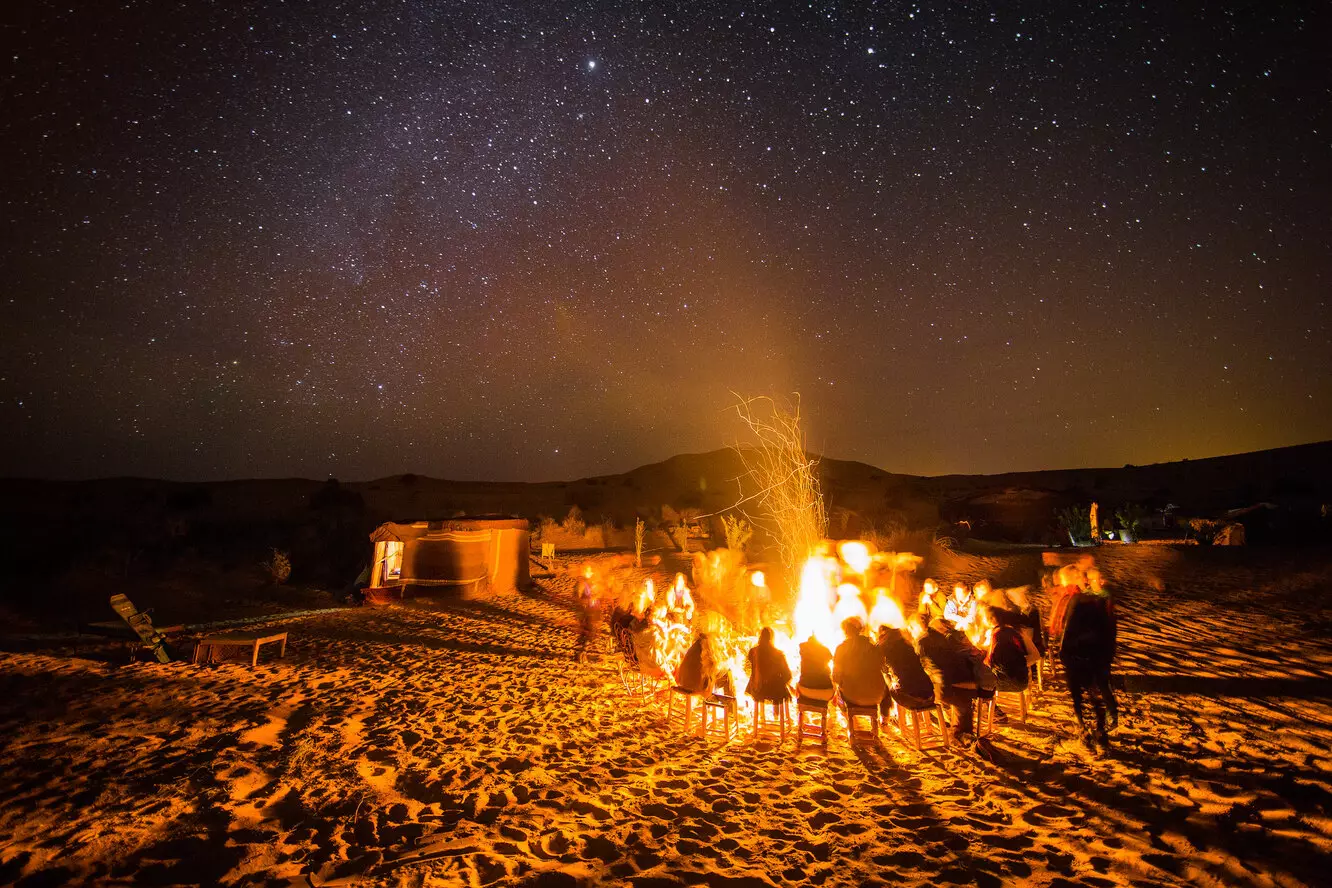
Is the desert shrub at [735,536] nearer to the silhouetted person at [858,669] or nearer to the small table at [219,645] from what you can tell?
the small table at [219,645]

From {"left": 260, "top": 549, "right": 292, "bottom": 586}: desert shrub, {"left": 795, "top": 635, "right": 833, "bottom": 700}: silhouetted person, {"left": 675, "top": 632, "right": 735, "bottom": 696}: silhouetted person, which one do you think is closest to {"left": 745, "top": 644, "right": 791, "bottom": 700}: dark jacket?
{"left": 795, "top": 635, "right": 833, "bottom": 700}: silhouetted person

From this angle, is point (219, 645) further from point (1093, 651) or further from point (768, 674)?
point (1093, 651)

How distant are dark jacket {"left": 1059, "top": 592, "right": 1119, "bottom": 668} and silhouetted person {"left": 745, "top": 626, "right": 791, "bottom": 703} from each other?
10.2 ft

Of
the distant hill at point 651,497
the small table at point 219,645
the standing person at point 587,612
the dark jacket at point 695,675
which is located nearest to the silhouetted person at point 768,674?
the dark jacket at point 695,675

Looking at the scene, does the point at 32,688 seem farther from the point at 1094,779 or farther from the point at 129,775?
the point at 1094,779

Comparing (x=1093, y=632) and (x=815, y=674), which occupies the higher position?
(x=1093, y=632)

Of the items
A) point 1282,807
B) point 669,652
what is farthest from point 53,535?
point 1282,807

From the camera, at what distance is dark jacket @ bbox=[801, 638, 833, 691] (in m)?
6.48

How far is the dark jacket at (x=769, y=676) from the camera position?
6598 millimetres

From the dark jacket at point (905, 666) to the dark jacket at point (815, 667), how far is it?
0.66 m

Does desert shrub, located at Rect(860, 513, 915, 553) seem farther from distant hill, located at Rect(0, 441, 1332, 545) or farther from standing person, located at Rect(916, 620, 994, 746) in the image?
standing person, located at Rect(916, 620, 994, 746)

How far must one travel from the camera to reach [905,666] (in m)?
6.26

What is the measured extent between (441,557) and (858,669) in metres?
15.6

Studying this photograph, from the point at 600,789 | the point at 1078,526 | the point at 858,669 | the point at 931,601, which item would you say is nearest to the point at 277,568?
the point at 600,789
